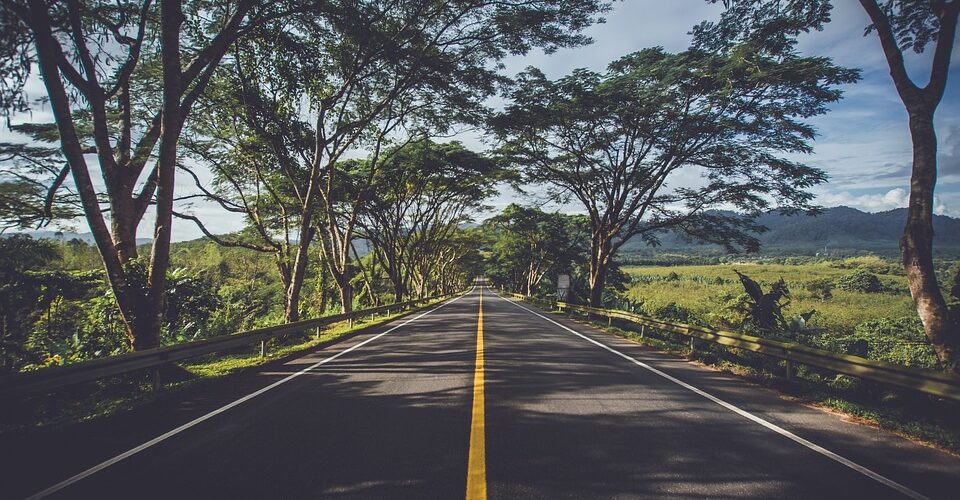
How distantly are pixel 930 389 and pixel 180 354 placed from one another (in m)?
10.4

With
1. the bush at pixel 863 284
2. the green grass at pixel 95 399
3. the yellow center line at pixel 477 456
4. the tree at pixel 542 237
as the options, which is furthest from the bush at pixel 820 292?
the green grass at pixel 95 399

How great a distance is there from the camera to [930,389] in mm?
4652

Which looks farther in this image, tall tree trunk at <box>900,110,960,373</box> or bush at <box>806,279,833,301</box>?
bush at <box>806,279,833,301</box>

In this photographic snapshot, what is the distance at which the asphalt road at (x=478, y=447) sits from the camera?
335 centimetres

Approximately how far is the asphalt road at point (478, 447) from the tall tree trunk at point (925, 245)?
2.54 metres

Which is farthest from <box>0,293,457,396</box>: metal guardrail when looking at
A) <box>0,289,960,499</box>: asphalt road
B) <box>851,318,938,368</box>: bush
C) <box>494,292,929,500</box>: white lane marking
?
<box>851,318,938,368</box>: bush

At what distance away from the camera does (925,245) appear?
21.2 feet

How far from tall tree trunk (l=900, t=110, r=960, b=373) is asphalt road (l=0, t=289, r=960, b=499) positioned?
8.33 ft

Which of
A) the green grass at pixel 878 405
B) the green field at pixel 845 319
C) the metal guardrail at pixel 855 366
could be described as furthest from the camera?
the green field at pixel 845 319

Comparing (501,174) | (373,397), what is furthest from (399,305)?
(373,397)

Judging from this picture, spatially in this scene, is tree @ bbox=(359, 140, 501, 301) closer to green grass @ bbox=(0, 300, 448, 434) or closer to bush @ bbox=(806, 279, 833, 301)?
green grass @ bbox=(0, 300, 448, 434)

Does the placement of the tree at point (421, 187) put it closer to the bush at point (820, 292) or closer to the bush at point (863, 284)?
the bush at point (820, 292)

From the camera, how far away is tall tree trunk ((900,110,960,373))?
6.23 metres

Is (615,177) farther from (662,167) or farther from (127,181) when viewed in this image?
(127,181)
